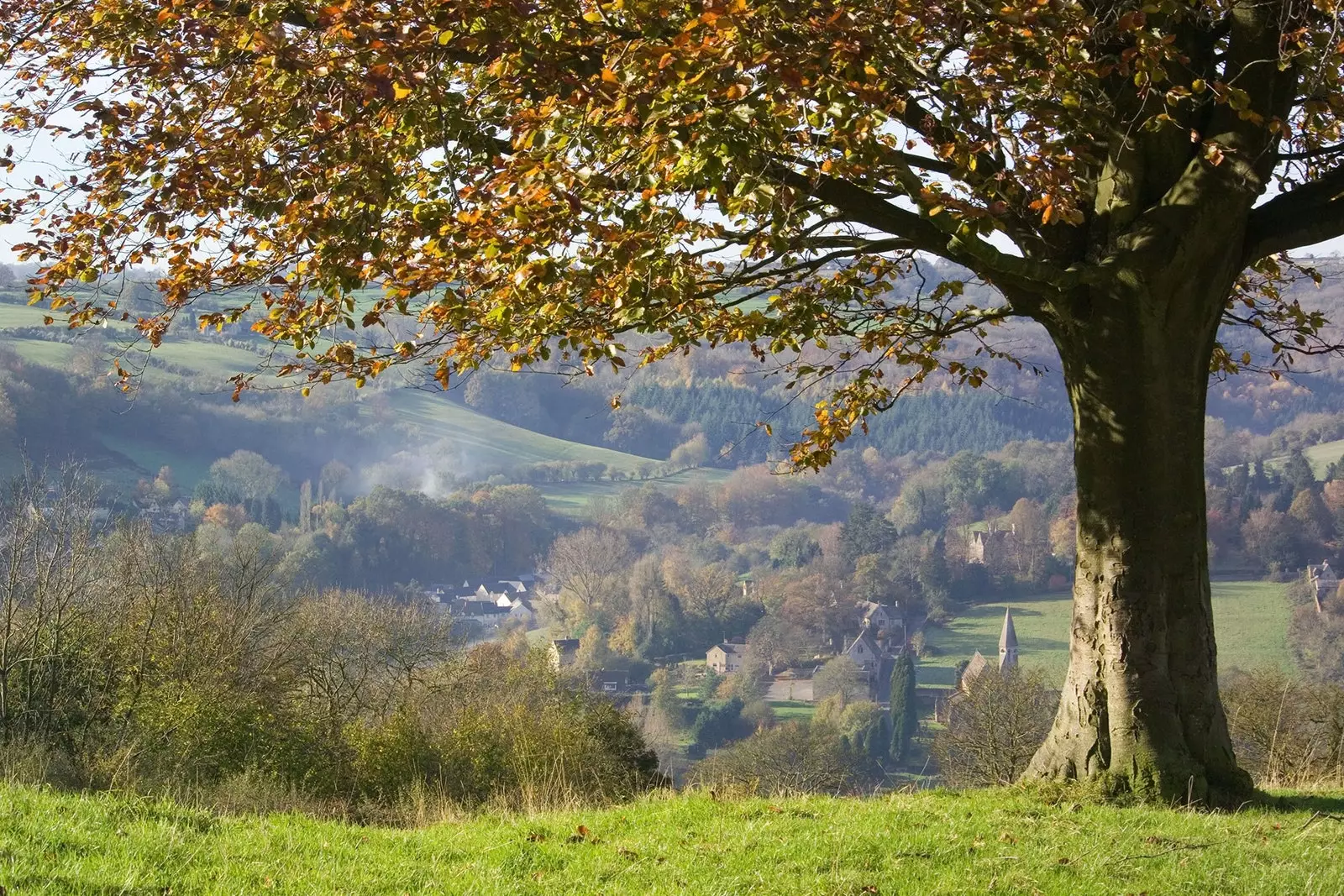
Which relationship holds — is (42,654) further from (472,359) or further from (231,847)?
(231,847)

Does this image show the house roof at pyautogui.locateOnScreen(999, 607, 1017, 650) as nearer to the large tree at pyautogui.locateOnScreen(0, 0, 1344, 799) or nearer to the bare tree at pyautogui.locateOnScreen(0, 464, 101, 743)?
the bare tree at pyautogui.locateOnScreen(0, 464, 101, 743)

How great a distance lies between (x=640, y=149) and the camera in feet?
18.2

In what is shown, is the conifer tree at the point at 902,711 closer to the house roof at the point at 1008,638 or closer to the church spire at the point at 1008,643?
the church spire at the point at 1008,643

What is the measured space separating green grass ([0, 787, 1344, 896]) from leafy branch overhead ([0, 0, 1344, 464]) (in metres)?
2.83

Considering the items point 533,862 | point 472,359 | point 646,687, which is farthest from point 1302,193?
point 646,687

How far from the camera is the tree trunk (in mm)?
7414

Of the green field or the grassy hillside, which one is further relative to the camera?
the grassy hillside

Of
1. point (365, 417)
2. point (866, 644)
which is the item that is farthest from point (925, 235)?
point (365, 417)

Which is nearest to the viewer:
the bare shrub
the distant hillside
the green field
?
the bare shrub

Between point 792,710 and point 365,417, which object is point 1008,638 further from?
point 365,417

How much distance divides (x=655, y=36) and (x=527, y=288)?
143cm

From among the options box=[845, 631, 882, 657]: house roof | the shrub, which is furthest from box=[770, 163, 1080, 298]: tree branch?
box=[845, 631, 882, 657]: house roof

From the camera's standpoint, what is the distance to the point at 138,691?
14516 millimetres

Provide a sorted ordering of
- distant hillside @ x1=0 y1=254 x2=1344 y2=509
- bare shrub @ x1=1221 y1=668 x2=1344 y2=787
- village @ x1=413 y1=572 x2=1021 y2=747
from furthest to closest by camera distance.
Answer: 1. distant hillside @ x1=0 y1=254 x2=1344 y2=509
2. village @ x1=413 y1=572 x2=1021 y2=747
3. bare shrub @ x1=1221 y1=668 x2=1344 y2=787
